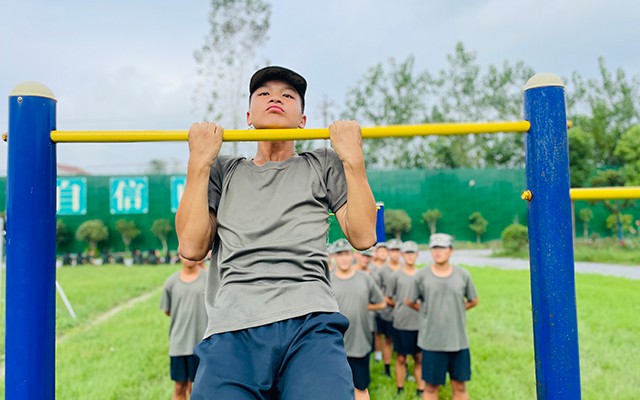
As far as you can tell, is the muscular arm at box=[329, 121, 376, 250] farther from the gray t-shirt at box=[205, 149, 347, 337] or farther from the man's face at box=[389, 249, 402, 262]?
the man's face at box=[389, 249, 402, 262]

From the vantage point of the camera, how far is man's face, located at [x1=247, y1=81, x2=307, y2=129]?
76.6 inches

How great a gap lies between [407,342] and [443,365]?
0.98m

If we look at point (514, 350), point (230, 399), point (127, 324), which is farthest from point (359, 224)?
point (127, 324)

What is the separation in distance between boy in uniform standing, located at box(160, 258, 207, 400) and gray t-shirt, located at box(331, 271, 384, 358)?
120 centimetres


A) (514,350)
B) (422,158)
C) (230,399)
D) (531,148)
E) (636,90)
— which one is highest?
(636,90)

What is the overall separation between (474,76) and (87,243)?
21431 mm

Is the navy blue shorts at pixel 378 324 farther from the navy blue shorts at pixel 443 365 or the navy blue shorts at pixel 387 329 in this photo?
the navy blue shorts at pixel 443 365

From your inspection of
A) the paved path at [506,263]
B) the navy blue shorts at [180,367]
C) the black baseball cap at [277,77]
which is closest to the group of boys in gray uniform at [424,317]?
the navy blue shorts at [180,367]

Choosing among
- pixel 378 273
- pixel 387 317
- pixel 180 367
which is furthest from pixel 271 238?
pixel 378 273

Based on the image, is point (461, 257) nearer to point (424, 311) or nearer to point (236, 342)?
point (424, 311)

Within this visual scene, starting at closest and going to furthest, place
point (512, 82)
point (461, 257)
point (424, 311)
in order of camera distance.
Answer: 1. point (424, 311)
2. point (461, 257)
3. point (512, 82)

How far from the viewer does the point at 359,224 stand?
1.77 meters

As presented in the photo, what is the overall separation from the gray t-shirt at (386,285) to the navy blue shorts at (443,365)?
1452 millimetres

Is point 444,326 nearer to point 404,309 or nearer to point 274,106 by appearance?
point 404,309
